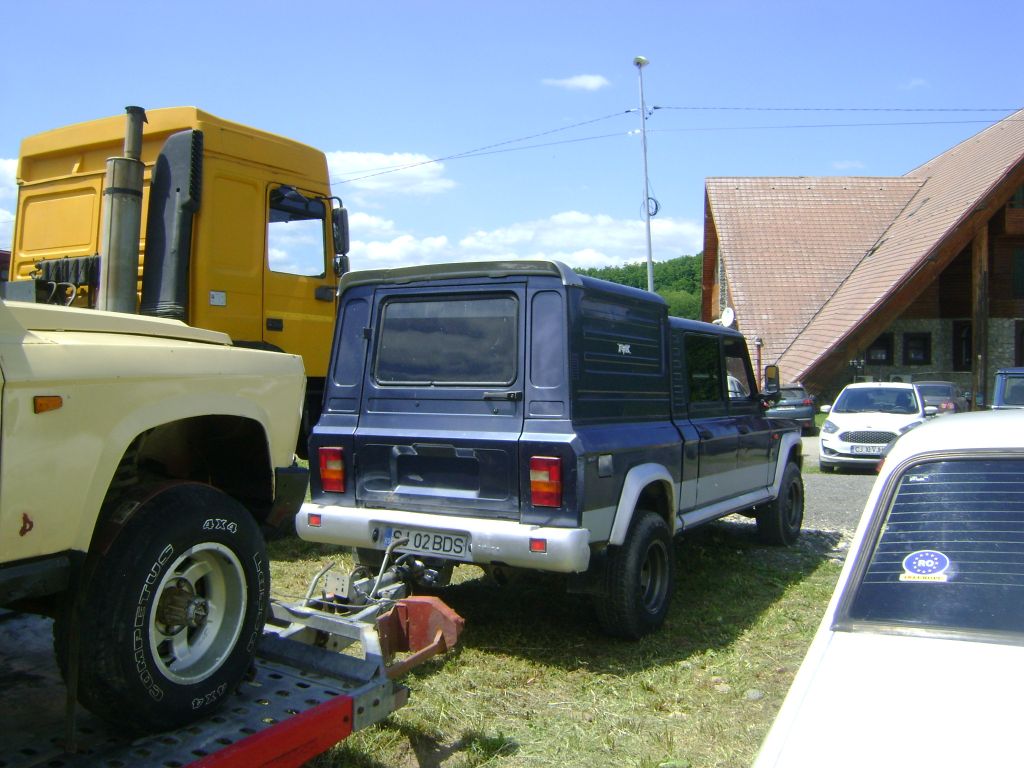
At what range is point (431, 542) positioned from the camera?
4934 mm

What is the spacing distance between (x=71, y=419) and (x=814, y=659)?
2.14 meters

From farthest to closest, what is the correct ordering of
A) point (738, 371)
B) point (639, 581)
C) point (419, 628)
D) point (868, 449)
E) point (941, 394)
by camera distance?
point (941, 394) < point (868, 449) < point (738, 371) < point (639, 581) < point (419, 628)

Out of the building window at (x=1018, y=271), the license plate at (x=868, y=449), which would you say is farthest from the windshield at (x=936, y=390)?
the building window at (x=1018, y=271)

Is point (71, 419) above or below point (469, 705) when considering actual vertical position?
above

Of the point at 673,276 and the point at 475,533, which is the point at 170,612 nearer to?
the point at 475,533

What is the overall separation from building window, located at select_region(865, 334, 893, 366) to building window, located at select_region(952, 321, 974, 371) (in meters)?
2.01

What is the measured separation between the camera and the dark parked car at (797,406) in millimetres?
22294

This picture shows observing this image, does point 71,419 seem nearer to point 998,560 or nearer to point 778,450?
point 998,560

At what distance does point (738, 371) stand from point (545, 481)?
3.31m

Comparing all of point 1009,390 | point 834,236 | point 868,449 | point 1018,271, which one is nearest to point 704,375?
point 1009,390

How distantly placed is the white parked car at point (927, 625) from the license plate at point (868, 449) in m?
12.7

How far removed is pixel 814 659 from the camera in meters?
2.38

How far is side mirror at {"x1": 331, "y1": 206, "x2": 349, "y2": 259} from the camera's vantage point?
25.7 ft

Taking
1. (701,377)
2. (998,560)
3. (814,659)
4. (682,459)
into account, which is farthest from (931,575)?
(701,377)
